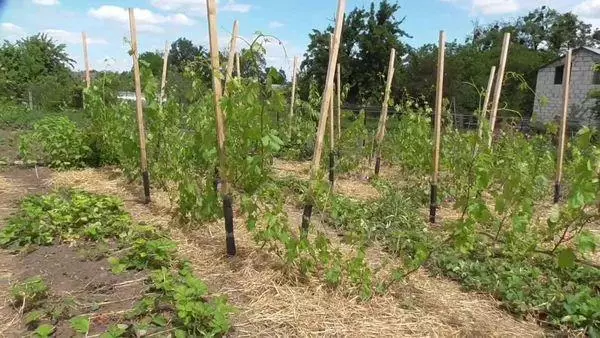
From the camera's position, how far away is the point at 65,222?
4.19 meters

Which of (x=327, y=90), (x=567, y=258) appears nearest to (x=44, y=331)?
(x=327, y=90)

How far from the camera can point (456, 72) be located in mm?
28703

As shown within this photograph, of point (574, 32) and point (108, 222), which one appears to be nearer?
point (108, 222)

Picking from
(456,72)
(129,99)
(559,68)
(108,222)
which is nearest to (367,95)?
(456,72)

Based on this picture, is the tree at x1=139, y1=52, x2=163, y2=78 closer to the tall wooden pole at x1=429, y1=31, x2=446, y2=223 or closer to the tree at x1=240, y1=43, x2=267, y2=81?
the tree at x1=240, y1=43, x2=267, y2=81

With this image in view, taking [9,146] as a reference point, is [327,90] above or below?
above

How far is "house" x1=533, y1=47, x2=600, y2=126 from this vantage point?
23781mm

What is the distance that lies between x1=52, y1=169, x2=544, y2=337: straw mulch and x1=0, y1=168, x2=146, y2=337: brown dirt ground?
0.55 metres

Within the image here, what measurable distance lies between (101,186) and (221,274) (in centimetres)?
342

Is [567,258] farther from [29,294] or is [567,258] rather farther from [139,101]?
[139,101]

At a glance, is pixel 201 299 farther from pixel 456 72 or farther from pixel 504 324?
pixel 456 72

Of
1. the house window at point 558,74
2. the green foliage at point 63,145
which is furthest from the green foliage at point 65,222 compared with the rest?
the house window at point 558,74

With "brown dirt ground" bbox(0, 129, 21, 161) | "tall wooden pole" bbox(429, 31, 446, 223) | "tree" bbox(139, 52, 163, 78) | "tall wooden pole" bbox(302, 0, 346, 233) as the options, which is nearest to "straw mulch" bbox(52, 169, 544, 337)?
"tall wooden pole" bbox(302, 0, 346, 233)

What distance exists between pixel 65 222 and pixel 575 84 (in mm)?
29835
